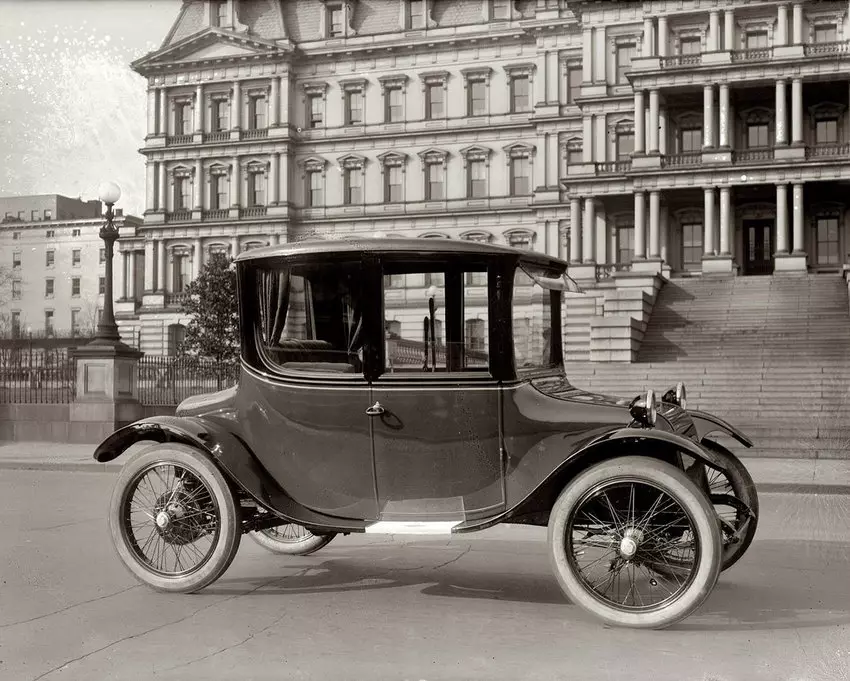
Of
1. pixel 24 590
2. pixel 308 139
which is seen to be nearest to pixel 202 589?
pixel 24 590

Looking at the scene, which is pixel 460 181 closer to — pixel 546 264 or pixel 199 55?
pixel 199 55

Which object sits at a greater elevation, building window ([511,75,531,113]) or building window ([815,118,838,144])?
building window ([511,75,531,113])

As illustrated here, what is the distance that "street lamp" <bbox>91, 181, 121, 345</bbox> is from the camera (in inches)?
673

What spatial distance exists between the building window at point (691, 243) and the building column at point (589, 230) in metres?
4.69

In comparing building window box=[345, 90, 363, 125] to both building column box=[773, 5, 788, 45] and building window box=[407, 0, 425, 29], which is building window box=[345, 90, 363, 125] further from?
building column box=[773, 5, 788, 45]

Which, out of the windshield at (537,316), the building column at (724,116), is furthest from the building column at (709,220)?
the windshield at (537,316)

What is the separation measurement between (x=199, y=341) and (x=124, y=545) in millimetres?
27757

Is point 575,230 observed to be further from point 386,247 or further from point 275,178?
point 386,247

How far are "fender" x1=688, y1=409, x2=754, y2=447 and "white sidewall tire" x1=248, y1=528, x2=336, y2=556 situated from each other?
2.63m

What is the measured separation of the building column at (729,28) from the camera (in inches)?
1779

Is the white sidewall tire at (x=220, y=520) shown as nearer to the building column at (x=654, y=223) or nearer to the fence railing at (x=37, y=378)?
the fence railing at (x=37, y=378)

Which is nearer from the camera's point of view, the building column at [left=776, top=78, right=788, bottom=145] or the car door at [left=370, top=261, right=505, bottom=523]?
the car door at [left=370, top=261, right=505, bottom=523]

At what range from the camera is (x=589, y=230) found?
4631 cm

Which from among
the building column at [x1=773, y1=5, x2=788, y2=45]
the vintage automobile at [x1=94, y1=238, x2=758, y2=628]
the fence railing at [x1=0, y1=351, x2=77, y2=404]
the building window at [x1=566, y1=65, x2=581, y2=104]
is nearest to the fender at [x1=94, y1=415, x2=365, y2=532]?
the vintage automobile at [x1=94, y1=238, x2=758, y2=628]
